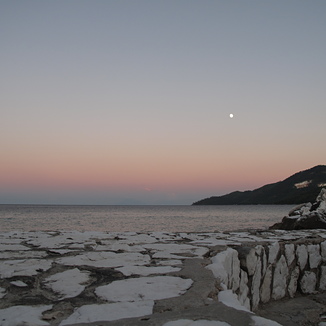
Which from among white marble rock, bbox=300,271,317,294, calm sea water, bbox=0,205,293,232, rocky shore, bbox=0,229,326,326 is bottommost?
calm sea water, bbox=0,205,293,232

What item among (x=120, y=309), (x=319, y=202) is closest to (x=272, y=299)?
(x=120, y=309)

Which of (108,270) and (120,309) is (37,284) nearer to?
(108,270)

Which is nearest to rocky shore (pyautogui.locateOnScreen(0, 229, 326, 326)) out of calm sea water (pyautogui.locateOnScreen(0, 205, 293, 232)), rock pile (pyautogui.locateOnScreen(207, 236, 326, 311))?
rock pile (pyautogui.locateOnScreen(207, 236, 326, 311))

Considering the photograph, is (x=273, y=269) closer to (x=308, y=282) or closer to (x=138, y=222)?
(x=308, y=282)

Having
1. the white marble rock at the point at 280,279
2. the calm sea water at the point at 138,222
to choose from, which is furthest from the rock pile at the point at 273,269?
the calm sea water at the point at 138,222

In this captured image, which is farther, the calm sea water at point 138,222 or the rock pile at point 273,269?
the calm sea water at point 138,222

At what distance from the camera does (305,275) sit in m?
4.08

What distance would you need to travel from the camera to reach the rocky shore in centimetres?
162

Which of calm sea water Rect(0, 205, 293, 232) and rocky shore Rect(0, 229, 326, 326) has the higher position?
rocky shore Rect(0, 229, 326, 326)

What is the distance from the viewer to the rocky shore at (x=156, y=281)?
63.7 inches

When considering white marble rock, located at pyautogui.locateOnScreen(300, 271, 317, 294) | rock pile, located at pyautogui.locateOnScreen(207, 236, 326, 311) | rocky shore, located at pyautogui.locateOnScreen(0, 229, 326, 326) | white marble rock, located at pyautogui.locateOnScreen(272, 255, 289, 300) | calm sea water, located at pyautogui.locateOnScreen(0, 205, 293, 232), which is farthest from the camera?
calm sea water, located at pyautogui.locateOnScreen(0, 205, 293, 232)

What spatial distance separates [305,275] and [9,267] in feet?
11.0

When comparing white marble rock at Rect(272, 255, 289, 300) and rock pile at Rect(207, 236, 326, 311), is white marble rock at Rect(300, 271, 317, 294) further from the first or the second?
white marble rock at Rect(272, 255, 289, 300)

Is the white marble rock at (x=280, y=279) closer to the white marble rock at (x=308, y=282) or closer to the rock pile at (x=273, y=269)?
the rock pile at (x=273, y=269)
